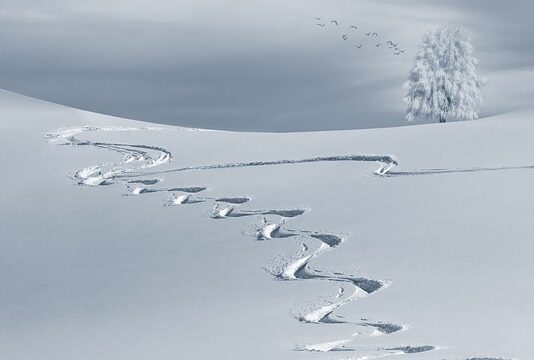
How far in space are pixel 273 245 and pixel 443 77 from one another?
33879mm

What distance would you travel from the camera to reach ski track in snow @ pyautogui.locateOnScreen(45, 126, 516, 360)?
12.8m

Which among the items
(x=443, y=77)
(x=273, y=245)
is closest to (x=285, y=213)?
(x=273, y=245)

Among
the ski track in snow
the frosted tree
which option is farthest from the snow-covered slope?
the frosted tree

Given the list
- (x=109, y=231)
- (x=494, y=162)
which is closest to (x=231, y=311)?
(x=109, y=231)

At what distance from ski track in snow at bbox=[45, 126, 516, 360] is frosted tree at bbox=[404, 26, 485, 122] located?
2195 centimetres

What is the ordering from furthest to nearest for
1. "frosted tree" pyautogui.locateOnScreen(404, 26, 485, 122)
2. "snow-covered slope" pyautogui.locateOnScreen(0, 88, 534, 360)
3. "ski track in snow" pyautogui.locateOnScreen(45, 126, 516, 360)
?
"frosted tree" pyautogui.locateOnScreen(404, 26, 485, 122) → "snow-covered slope" pyautogui.locateOnScreen(0, 88, 534, 360) → "ski track in snow" pyautogui.locateOnScreen(45, 126, 516, 360)

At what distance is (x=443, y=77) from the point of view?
50.0 meters

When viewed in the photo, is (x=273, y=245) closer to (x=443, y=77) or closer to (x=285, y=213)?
(x=285, y=213)

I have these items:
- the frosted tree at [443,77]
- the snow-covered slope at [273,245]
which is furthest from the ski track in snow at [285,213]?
the frosted tree at [443,77]

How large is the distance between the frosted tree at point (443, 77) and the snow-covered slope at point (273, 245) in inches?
881

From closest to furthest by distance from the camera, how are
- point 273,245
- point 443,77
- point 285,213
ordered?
point 273,245 → point 285,213 → point 443,77

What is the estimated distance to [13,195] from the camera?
77.8 ft

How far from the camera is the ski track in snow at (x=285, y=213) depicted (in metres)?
12.8

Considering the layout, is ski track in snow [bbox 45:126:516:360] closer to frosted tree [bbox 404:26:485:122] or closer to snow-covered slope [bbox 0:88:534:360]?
snow-covered slope [bbox 0:88:534:360]
